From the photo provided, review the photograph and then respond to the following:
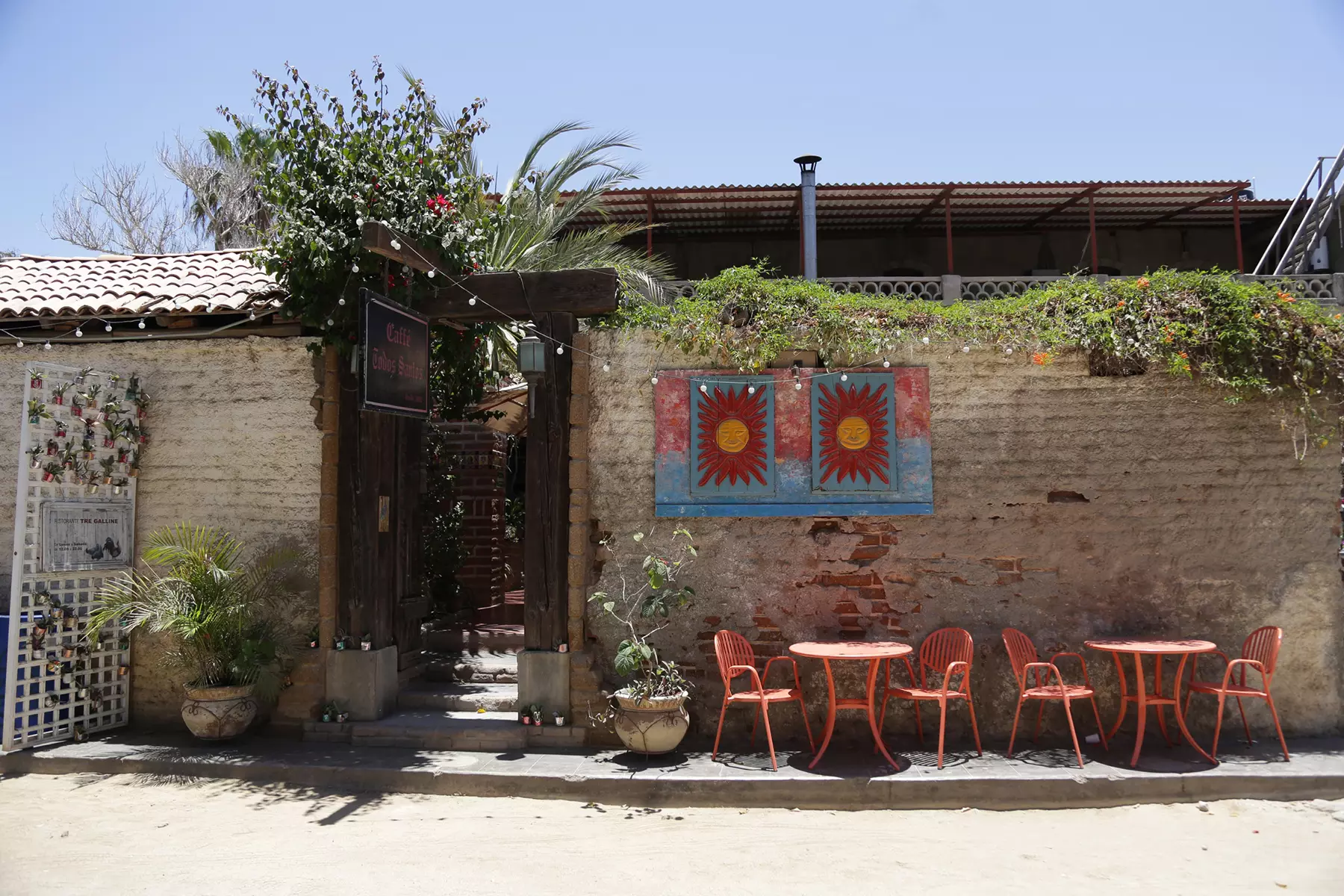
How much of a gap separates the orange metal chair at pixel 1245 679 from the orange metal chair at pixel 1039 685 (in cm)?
69

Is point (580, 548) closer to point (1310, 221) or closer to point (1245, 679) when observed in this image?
point (1245, 679)

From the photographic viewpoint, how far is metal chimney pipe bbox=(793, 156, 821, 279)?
14.2 metres

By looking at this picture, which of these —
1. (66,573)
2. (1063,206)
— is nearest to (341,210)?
(66,573)

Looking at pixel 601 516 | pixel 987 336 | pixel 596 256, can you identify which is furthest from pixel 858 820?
pixel 596 256

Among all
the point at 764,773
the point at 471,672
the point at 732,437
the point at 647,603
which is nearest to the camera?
the point at 764,773

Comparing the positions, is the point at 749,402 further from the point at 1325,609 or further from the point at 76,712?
the point at 76,712

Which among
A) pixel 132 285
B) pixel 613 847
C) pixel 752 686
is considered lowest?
pixel 613 847

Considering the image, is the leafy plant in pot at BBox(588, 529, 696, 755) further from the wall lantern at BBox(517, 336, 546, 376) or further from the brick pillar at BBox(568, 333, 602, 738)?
the wall lantern at BBox(517, 336, 546, 376)

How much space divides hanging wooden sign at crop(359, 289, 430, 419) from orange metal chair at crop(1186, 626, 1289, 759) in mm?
5904

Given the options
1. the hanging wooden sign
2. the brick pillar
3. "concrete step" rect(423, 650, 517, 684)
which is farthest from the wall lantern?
"concrete step" rect(423, 650, 517, 684)

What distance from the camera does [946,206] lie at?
15000mm

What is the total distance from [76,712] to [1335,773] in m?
8.89

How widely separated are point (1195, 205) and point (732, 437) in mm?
12751

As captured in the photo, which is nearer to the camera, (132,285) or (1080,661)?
(1080,661)
